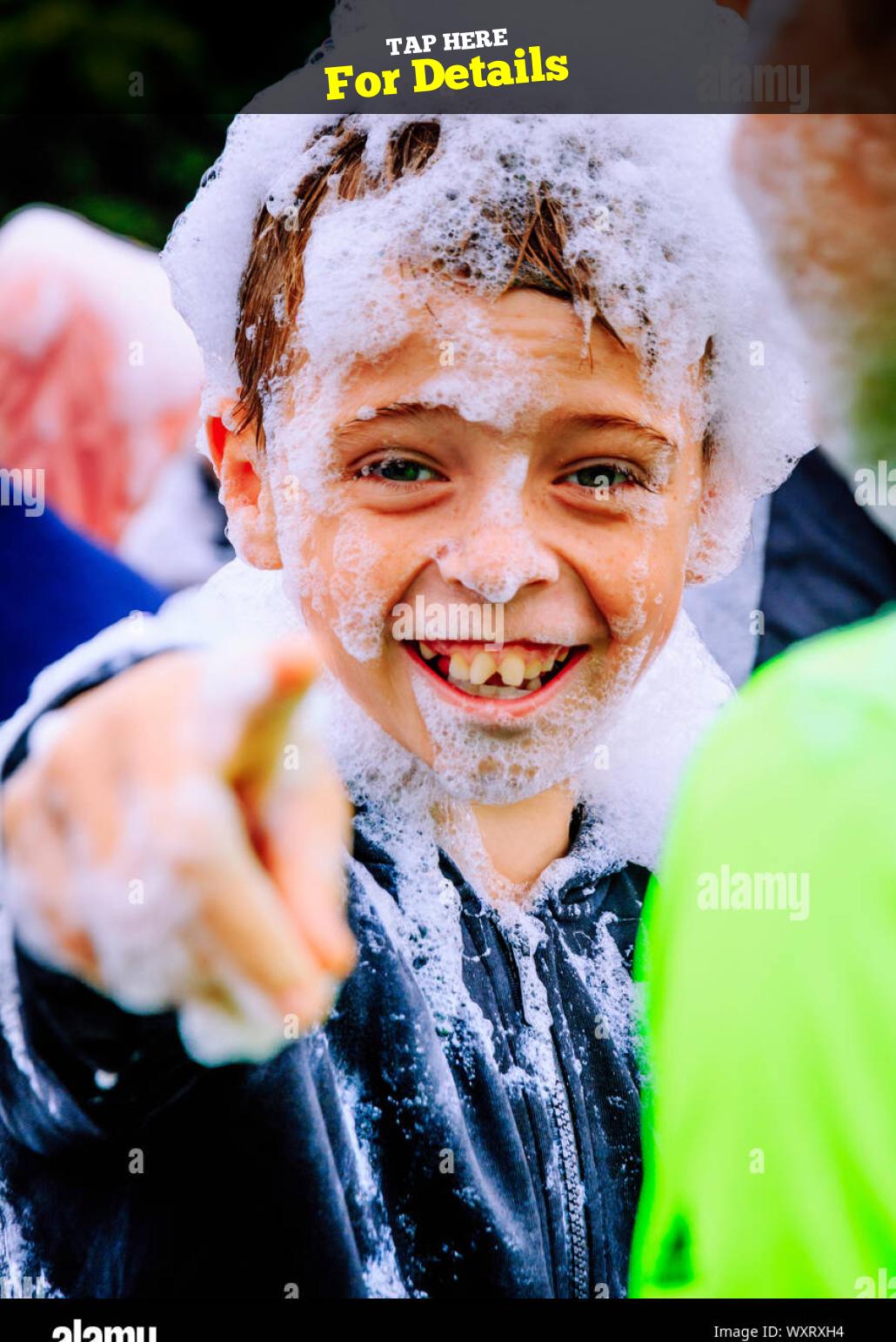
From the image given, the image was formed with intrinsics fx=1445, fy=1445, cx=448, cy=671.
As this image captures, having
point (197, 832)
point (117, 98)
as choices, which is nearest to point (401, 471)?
point (197, 832)

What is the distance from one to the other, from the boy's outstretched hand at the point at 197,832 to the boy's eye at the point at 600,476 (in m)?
0.57

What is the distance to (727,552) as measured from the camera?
52.7 inches

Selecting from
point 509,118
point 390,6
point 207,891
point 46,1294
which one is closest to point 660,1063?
point 207,891

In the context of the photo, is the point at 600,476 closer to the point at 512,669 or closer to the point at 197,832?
the point at 512,669

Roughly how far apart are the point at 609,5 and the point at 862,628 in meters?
0.88

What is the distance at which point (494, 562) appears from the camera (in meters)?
1.08

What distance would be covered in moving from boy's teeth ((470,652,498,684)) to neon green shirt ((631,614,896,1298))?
569 millimetres

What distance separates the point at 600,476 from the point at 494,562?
135 mm

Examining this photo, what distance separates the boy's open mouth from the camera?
1139mm

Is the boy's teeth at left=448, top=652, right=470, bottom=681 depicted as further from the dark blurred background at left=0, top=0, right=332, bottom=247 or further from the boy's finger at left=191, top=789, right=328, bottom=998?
the dark blurred background at left=0, top=0, right=332, bottom=247

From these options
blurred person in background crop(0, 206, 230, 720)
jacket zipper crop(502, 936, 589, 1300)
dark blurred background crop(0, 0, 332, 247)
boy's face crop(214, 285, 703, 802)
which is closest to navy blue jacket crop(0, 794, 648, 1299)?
jacket zipper crop(502, 936, 589, 1300)

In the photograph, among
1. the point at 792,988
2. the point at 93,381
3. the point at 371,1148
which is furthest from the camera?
the point at 93,381

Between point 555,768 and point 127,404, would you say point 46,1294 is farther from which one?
point 127,404

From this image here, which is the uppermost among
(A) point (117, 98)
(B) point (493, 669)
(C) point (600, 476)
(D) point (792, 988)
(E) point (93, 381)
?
(A) point (117, 98)
